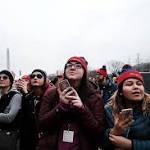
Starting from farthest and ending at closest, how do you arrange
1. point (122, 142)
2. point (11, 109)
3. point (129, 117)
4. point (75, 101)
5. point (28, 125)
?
point (28, 125), point (11, 109), point (75, 101), point (122, 142), point (129, 117)

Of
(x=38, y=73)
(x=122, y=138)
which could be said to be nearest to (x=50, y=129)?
(x=122, y=138)

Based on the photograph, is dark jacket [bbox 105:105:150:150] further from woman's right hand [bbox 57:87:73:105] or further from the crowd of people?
woman's right hand [bbox 57:87:73:105]

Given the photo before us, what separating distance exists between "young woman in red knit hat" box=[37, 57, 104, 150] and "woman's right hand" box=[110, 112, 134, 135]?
1.07 ft

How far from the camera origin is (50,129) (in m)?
4.12

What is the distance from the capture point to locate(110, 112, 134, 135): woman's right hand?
141 inches

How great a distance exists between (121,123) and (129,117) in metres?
0.09

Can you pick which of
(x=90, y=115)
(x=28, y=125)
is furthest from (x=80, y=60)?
(x=28, y=125)

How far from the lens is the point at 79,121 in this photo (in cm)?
408

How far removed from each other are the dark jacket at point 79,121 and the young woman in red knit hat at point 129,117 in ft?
0.39

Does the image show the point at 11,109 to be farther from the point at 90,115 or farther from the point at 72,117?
the point at 90,115

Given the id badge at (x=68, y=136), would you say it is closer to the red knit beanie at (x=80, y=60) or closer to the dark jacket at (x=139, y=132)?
the dark jacket at (x=139, y=132)

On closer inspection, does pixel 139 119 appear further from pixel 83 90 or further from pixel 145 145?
pixel 83 90

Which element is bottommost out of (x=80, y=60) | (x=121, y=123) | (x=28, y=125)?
(x=28, y=125)

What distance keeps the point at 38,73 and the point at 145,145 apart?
293 cm
